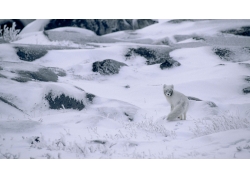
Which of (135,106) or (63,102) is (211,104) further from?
(63,102)

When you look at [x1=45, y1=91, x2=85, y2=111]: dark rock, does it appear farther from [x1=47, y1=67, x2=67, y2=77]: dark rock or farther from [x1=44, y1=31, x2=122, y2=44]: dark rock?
[x1=44, y1=31, x2=122, y2=44]: dark rock

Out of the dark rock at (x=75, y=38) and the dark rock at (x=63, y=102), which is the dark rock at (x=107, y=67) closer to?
the dark rock at (x=63, y=102)

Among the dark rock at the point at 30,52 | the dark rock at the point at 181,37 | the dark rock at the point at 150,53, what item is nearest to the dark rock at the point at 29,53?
the dark rock at the point at 30,52

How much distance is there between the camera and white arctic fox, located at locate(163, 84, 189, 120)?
5.48 meters

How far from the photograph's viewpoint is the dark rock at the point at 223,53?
24.6ft

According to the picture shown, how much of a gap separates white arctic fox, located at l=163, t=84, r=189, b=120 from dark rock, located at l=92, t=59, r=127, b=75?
206 cm

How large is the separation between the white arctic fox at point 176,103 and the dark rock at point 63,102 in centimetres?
193

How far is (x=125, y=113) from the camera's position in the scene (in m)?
5.95

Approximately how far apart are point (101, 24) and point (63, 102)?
5444 mm

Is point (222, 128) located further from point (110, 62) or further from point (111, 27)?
point (111, 27)

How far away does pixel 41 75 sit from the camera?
21.9 ft

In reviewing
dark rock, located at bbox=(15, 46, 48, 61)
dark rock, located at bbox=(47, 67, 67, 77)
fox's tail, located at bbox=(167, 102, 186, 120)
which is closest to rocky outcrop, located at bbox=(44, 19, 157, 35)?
dark rock, located at bbox=(15, 46, 48, 61)

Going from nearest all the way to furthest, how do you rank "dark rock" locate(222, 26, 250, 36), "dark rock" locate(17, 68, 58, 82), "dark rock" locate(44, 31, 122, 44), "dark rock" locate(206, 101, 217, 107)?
"dark rock" locate(206, 101, 217, 107)
"dark rock" locate(17, 68, 58, 82)
"dark rock" locate(222, 26, 250, 36)
"dark rock" locate(44, 31, 122, 44)
